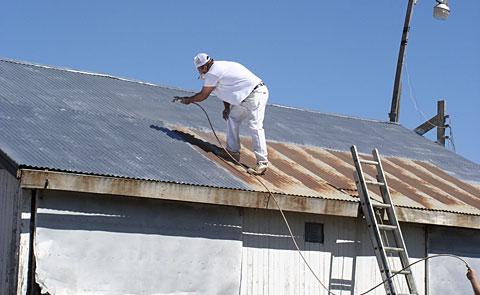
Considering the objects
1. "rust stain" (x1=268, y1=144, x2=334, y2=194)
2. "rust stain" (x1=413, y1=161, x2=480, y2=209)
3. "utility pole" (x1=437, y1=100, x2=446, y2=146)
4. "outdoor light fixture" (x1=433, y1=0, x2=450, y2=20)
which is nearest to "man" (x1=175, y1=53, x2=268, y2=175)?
"rust stain" (x1=268, y1=144, x2=334, y2=194)

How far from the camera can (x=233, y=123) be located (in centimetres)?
1269

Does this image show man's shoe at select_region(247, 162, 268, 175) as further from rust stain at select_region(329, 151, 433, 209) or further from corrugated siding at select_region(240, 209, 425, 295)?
rust stain at select_region(329, 151, 433, 209)

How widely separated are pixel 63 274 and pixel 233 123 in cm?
362

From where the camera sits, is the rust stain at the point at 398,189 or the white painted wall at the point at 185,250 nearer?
the white painted wall at the point at 185,250

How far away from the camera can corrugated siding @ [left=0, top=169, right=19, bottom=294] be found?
32.6 feet

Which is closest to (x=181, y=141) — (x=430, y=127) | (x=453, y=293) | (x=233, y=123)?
(x=233, y=123)

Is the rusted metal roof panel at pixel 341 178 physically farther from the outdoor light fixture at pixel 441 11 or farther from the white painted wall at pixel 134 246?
the outdoor light fixture at pixel 441 11

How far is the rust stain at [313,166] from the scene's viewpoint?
12.8 metres

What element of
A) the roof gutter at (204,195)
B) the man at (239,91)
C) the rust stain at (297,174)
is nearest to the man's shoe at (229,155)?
the man at (239,91)

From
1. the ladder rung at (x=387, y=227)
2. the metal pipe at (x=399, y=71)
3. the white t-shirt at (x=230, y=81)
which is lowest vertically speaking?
the ladder rung at (x=387, y=227)

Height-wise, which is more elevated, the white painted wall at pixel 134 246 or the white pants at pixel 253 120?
the white pants at pixel 253 120

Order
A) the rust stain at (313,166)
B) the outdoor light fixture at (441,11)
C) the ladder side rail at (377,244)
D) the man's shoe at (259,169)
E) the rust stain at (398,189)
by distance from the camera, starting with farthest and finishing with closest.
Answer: the outdoor light fixture at (441,11) → the rust stain at (398,189) → the rust stain at (313,166) → the man's shoe at (259,169) → the ladder side rail at (377,244)

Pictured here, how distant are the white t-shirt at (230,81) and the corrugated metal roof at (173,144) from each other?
784 millimetres

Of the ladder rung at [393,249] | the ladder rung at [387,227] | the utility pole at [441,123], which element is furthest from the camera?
the utility pole at [441,123]
